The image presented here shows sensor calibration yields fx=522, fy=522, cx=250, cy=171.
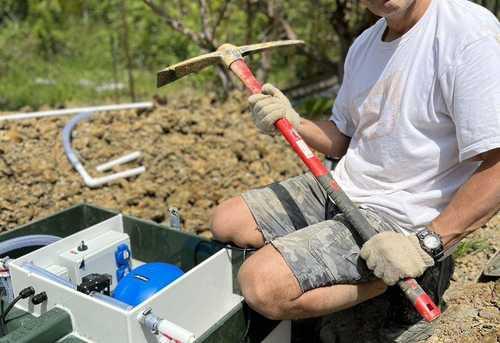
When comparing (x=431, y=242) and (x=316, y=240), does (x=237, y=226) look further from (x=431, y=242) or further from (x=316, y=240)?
(x=431, y=242)

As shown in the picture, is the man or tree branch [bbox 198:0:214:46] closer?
the man

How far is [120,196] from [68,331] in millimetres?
1409

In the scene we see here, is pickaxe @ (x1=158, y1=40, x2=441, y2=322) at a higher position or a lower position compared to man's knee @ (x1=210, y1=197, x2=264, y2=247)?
higher

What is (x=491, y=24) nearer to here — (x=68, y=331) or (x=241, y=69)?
(x=241, y=69)

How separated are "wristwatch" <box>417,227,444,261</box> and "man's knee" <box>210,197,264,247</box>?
670mm

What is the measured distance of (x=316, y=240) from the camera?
5.70 ft

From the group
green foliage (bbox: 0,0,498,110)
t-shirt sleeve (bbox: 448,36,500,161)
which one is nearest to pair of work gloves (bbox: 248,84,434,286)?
t-shirt sleeve (bbox: 448,36,500,161)

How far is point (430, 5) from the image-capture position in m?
1.72

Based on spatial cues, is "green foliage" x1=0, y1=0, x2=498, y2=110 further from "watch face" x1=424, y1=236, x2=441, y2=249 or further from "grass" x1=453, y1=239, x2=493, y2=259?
"watch face" x1=424, y1=236, x2=441, y2=249

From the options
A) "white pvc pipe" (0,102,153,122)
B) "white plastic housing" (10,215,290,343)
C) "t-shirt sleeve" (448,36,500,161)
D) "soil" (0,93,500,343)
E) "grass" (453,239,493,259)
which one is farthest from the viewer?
"white pvc pipe" (0,102,153,122)

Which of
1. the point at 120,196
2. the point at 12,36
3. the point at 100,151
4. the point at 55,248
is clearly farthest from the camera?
the point at 12,36

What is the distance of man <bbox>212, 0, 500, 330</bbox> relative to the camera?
154 centimetres

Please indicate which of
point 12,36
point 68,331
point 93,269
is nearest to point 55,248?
point 93,269

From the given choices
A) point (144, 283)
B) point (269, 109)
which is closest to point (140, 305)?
point (144, 283)
